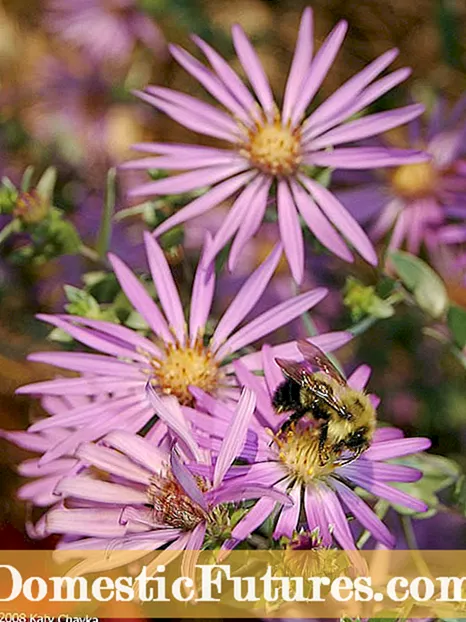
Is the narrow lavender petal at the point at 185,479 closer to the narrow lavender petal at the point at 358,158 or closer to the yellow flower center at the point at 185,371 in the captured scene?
the yellow flower center at the point at 185,371

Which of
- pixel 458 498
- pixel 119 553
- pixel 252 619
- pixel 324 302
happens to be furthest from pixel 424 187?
pixel 119 553

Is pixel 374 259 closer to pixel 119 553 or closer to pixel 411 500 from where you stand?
pixel 411 500

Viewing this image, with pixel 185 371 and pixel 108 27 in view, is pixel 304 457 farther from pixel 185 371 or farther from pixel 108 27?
pixel 108 27

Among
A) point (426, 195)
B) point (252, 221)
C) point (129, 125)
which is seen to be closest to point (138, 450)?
point (252, 221)

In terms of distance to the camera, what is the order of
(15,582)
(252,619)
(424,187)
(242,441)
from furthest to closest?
(424,187)
(252,619)
(15,582)
(242,441)

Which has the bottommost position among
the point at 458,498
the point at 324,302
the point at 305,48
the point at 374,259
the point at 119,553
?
the point at 119,553

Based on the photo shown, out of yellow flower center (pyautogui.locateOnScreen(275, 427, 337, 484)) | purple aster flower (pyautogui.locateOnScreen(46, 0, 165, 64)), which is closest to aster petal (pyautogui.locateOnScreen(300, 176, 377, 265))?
yellow flower center (pyautogui.locateOnScreen(275, 427, 337, 484))

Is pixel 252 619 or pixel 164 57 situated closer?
pixel 252 619
